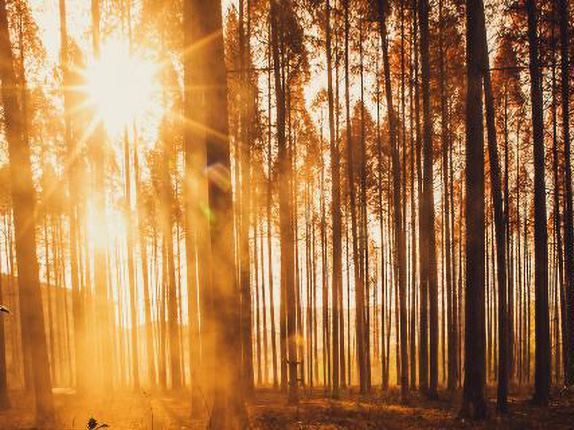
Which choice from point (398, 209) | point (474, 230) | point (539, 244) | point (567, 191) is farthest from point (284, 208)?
point (567, 191)

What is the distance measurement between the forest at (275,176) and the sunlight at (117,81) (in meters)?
0.06

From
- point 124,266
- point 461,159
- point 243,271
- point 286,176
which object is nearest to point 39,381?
point 243,271

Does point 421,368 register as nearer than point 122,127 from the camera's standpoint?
Yes

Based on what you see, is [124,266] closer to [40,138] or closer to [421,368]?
[40,138]

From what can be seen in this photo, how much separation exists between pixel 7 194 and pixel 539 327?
17.4 m

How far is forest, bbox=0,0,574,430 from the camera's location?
290 inches

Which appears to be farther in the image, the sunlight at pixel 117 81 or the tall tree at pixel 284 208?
the sunlight at pixel 117 81

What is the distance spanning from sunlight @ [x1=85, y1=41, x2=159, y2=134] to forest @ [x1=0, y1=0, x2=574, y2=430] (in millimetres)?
56

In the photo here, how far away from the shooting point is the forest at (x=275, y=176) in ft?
24.2

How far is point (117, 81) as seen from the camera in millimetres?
12312

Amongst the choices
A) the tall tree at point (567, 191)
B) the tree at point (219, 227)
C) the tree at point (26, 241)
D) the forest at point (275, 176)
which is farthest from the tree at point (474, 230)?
the tree at point (26, 241)

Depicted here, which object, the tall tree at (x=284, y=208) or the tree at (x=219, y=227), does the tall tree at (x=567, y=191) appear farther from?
the tree at (x=219, y=227)

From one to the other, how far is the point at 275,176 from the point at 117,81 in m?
5.47

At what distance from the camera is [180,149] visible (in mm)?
14492
